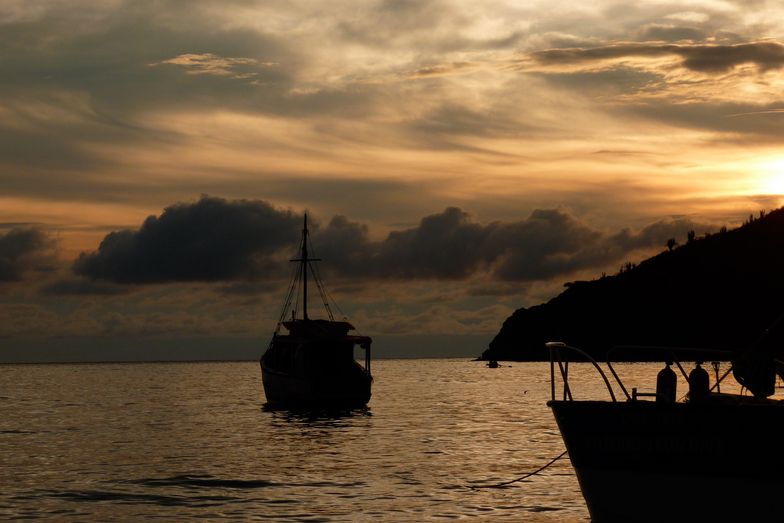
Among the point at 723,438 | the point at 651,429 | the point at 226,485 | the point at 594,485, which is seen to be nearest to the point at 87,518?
the point at 226,485

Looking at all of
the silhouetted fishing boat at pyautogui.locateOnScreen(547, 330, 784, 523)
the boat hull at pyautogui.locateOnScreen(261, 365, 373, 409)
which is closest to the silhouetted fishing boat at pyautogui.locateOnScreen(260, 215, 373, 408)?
the boat hull at pyautogui.locateOnScreen(261, 365, 373, 409)

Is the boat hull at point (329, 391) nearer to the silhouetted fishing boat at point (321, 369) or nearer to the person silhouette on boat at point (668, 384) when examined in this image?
the silhouetted fishing boat at point (321, 369)

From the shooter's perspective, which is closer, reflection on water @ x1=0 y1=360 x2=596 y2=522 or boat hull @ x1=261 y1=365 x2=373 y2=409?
reflection on water @ x1=0 y1=360 x2=596 y2=522

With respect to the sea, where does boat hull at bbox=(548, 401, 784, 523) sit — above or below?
above

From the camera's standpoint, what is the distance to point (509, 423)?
44.4m

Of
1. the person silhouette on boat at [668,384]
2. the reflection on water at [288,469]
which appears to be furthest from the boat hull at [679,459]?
the reflection on water at [288,469]

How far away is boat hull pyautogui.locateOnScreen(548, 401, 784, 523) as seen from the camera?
1315cm

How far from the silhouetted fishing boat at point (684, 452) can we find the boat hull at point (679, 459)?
2 centimetres

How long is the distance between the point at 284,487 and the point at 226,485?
6.15 feet

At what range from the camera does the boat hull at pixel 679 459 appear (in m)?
13.1

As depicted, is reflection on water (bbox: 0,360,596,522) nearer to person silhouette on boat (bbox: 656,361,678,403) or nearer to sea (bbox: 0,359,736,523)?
sea (bbox: 0,359,736,523)

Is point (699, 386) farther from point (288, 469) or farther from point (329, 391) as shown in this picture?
point (329, 391)

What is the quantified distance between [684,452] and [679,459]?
0.16 metres

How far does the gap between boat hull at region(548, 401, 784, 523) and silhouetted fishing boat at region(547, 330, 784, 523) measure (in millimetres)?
16
